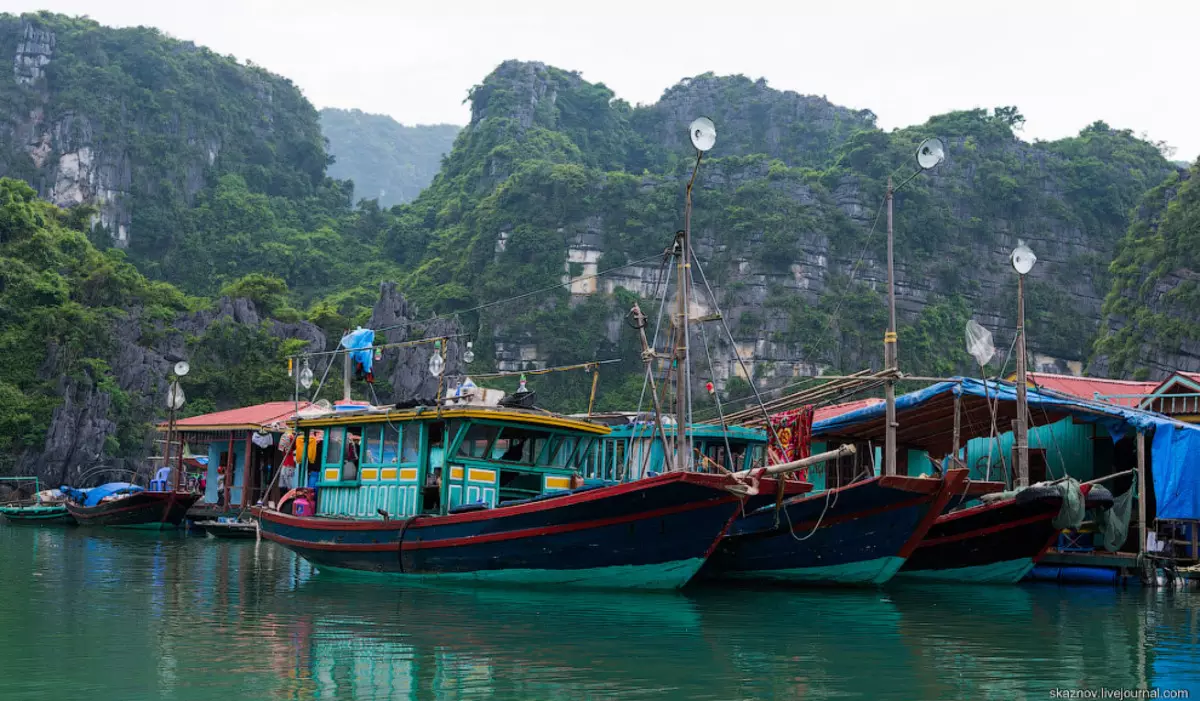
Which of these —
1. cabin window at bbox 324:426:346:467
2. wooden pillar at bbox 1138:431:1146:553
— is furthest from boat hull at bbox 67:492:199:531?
wooden pillar at bbox 1138:431:1146:553

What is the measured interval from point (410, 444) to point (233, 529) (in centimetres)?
1298

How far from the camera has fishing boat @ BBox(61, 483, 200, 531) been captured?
27297 millimetres

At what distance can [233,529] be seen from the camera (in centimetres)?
2523

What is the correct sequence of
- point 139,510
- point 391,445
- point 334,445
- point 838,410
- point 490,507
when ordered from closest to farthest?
1. point 490,507
2. point 391,445
3. point 334,445
4. point 838,410
5. point 139,510

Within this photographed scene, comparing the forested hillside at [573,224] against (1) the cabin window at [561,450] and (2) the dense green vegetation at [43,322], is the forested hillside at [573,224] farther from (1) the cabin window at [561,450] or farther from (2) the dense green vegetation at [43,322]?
(1) the cabin window at [561,450]

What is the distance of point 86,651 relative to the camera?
8.55 m

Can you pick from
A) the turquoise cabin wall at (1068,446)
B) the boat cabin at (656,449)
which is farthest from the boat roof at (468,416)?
the turquoise cabin wall at (1068,446)

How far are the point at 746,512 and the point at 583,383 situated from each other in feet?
171

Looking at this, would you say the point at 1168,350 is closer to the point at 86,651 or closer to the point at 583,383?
the point at 583,383

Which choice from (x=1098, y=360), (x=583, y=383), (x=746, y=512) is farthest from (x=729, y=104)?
(x=746, y=512)

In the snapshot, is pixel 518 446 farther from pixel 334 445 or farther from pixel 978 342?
pixel 978 342

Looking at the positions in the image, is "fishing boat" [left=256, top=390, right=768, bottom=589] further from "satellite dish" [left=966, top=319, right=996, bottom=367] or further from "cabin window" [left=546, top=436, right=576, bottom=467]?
"satellite dish" [left=966, top=319, right=996, bottom=367]

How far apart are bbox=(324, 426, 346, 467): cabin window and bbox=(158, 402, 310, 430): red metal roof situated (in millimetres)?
12443

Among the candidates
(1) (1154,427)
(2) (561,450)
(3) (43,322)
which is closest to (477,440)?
(2) (561,450)
